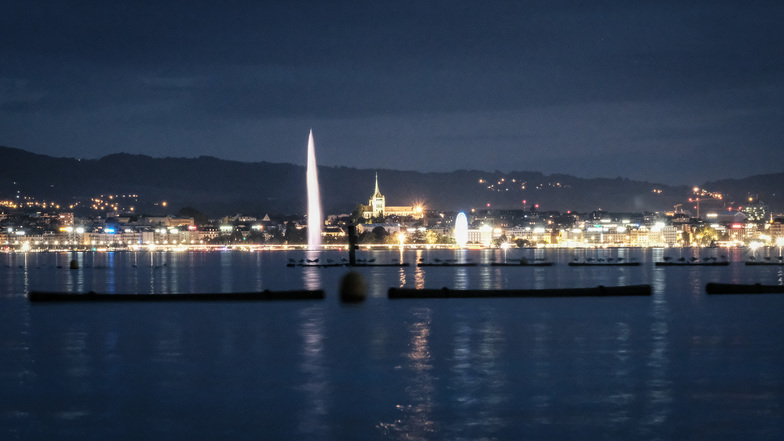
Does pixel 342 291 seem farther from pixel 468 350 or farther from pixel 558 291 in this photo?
pixel 468 350

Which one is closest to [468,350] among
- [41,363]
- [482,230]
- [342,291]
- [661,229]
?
[41,363]

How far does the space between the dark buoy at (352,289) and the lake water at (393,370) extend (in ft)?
6.14

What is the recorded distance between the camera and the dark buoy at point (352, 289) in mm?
40250

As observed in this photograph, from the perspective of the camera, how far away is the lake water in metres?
15.0

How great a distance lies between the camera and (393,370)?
2056 centimetres

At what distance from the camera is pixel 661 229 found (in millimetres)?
194625

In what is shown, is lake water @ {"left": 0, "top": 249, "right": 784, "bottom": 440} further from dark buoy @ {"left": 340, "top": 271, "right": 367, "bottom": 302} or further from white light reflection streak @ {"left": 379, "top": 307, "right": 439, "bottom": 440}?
dark buoy @ {"left": 340, "top": 271, "right": 367, "bottom": 302}

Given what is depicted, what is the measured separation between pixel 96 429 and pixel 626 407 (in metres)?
8.71

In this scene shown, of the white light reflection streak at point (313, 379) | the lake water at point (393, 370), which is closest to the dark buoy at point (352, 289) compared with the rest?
the lake water at point (393, 370)

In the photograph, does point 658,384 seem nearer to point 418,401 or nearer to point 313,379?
point 418,401

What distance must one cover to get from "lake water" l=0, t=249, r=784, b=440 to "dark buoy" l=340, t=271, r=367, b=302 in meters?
1.87

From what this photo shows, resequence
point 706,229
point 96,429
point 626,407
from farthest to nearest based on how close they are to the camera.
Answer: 1. point 706,229
2. point 626,407
3. point 96,429

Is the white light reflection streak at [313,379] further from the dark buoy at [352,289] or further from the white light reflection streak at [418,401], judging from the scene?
the dark buoy at [352,289]

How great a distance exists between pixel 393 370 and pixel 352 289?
20199mm
